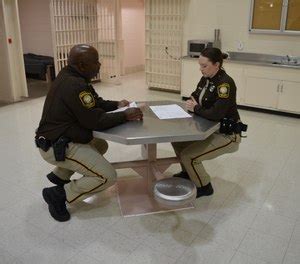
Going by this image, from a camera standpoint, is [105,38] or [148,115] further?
[105,38]

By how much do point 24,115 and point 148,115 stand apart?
10.2 feet

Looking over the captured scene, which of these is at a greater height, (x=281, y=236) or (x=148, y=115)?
(x=148, y=115)

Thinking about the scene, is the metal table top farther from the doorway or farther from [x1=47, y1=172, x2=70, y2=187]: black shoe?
the doorway

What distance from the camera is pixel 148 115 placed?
264cm

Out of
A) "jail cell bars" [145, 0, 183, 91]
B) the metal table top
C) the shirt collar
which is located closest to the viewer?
the metal table top

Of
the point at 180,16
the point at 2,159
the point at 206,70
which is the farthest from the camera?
the point at 180,16

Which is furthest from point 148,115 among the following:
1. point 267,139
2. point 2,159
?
point 267,139

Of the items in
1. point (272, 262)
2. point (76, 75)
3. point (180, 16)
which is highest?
point (180, 16)

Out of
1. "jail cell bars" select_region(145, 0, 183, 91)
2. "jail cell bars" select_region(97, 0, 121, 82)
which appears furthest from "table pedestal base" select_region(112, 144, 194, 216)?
"jail cell bars" select_region(97, 0, 121, 82)

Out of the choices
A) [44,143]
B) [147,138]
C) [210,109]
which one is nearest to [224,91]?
[210,109]

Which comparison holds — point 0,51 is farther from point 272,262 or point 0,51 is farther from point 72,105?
point 272,262

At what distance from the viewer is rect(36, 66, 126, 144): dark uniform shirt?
2.23 metres

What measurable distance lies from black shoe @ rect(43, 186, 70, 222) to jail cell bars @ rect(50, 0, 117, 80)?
4.38 meters

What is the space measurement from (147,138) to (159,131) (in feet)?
0.45
